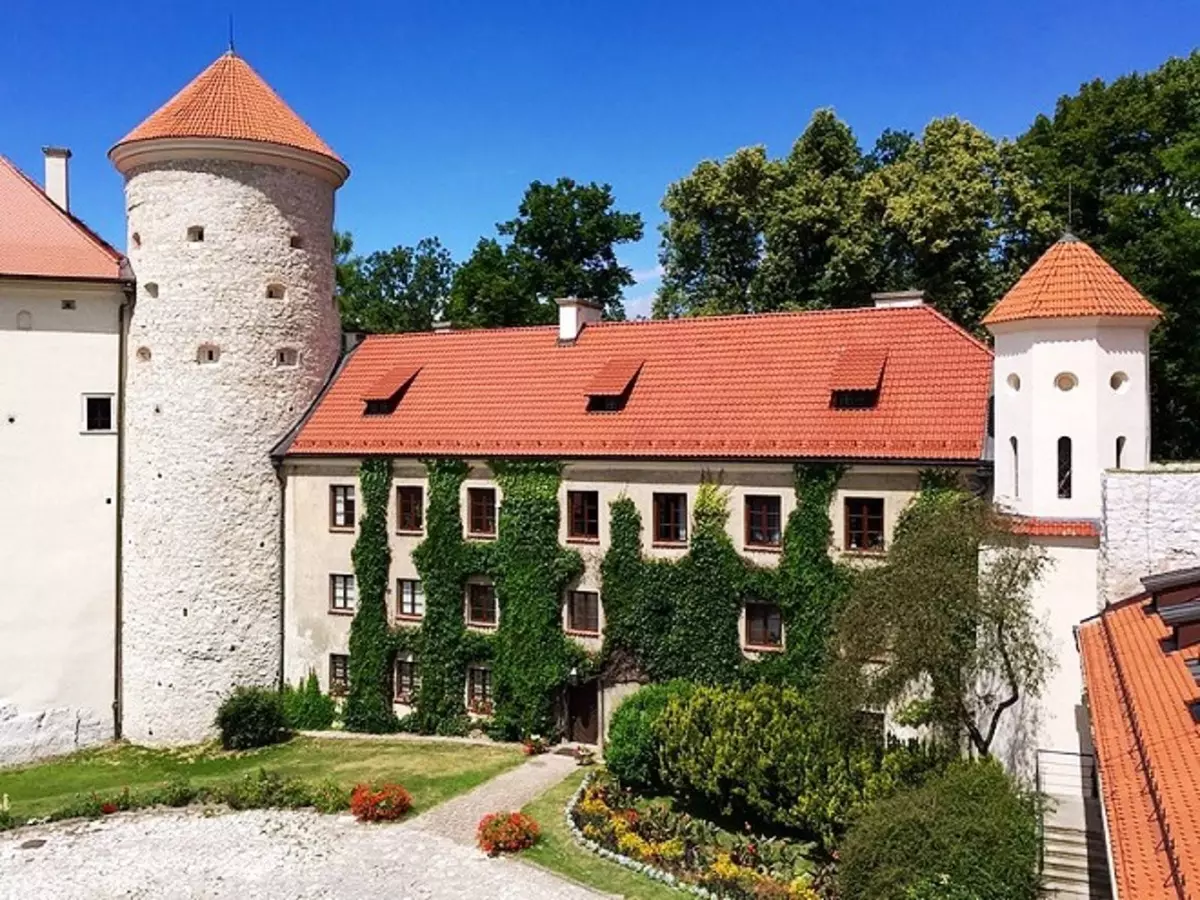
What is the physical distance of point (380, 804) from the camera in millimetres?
21188

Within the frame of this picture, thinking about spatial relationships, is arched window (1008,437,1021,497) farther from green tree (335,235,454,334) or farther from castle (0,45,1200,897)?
green tree (335,235,454,334)

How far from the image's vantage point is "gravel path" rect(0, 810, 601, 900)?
708 inches

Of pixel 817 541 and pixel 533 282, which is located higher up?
pixel 533 282

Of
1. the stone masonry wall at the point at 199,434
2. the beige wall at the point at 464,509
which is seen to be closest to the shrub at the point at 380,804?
the beige wall at the point at 464,509

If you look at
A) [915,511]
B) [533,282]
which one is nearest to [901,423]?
[915,511]

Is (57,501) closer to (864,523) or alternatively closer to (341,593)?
(341,593)

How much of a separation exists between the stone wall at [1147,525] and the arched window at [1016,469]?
2.30 metres

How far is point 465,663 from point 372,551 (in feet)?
13.5

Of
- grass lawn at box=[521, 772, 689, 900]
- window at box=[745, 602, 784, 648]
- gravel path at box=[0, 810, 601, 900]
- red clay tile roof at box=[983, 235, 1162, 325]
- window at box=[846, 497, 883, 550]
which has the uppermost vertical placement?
red clay tile roof at box=[983, 235, 1162, 325]

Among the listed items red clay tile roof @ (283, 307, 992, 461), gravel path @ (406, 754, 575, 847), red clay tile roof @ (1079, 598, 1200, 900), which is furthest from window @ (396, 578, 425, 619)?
red clay tile roof @ (1079, 598, 1200, 900)

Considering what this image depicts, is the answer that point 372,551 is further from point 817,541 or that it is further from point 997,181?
point 997,181

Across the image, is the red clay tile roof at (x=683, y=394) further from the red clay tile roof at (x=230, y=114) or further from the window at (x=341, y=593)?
the red clay tile roof at (x=230, y=114)

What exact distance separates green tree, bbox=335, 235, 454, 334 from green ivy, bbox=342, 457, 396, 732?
32.8 m

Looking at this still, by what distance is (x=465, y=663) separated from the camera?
26938 mm
